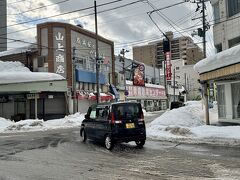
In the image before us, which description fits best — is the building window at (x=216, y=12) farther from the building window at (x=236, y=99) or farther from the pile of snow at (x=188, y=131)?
the pile of snow at (x=188, y=131)

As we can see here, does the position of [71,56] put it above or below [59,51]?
below

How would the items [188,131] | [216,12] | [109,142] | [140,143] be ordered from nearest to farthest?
1. [109,142]
2. [140,143]
3. [188,131]
4. [216,12]

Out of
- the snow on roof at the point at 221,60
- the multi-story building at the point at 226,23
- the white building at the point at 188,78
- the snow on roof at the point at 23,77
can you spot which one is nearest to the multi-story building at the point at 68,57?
the snow on roof at the point at 23,77

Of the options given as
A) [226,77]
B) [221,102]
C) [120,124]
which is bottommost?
[120,124]

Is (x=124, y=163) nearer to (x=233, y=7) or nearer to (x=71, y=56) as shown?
(x=233, y=7)

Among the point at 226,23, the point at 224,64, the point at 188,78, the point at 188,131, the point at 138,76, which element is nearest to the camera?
the point at 188,131

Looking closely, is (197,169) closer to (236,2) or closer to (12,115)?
(236,2)

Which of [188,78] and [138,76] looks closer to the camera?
[138,76]

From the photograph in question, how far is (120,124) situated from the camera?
1376cm

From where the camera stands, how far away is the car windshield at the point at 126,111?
13.9 m

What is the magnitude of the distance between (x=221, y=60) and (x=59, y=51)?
24.9 metres

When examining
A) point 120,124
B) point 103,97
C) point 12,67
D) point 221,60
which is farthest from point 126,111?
point 12,67

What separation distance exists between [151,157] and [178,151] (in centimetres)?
159

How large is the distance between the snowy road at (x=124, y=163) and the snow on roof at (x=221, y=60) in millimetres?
5921
